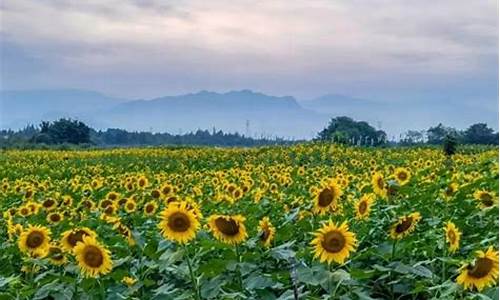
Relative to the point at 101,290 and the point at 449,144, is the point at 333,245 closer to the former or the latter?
the point at 101,290

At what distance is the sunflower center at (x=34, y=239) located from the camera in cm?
286

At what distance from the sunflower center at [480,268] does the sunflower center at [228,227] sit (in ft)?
2.25

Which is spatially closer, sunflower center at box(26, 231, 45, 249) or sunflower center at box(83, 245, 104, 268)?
sunflower center at box(83, 245, 104, 268)

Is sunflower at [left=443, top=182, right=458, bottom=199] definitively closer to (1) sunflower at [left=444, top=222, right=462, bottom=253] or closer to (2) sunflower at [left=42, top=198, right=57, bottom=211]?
(1) sunflower at [left=444, top=222, right=462, bottom=253]

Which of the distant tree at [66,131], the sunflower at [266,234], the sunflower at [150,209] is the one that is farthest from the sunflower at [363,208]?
the distant tree at [66,131]

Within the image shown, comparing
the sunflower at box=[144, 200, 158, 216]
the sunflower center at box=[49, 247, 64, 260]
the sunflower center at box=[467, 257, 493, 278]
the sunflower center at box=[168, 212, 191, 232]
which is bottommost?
the sunflower center at box=[49, 247, 64, 260]

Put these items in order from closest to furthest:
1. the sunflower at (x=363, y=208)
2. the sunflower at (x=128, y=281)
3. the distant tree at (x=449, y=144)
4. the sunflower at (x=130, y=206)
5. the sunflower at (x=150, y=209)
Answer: the sunflower at (x=128, y=281) → the sunflower at (x=363, y=208) → the sunflower at (x=150, y=209) → the sunflower at (x=130, y=206) → the distant tree at (x=449, y=144)

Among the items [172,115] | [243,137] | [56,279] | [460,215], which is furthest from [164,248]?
[243,137]

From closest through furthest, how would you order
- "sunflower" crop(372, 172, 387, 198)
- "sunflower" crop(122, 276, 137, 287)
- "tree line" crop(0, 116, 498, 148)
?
"sunflower" crop(122, 276, 137, 287)
"sunflower" crop(372, 172, 387, 198)
"tree line" crop(0, 116, 498, 148)

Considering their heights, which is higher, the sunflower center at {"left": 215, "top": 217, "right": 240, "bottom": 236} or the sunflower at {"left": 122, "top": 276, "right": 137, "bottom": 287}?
the sunflower center at {"left": 215, "top": 217, "right": 240, "bottom": 236}

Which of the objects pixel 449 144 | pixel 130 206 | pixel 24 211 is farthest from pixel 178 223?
pixel 449 144

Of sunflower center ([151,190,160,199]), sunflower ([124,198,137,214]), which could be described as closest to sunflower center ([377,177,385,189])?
sunflower ([124,198,137,214])

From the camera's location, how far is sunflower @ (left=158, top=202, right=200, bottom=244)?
7.64ft

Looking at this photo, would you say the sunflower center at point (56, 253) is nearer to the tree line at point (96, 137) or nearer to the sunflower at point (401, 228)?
the sunflower at point (401, 228)
